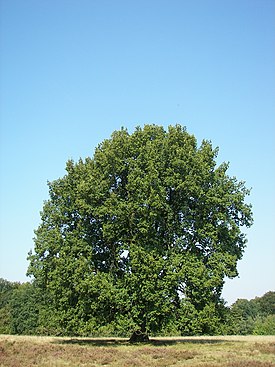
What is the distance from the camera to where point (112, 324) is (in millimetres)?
30859

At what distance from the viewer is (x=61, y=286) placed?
32656mm

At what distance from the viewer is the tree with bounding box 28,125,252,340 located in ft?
101

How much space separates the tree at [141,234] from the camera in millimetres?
30781

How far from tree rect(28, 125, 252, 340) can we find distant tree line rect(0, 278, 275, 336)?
0.74m

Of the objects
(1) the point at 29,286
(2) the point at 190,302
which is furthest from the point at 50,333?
(2) the point at 190,302

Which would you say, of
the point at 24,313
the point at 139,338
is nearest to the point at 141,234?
the point at 139,338

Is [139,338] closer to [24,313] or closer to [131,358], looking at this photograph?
[131,358]

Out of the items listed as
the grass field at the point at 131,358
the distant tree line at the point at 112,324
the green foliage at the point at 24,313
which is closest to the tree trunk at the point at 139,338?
the distant tree line at the point at 112,324

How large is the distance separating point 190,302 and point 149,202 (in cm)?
891

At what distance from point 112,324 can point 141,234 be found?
7.73 metres

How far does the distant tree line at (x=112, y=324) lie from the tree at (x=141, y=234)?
29.3 inches

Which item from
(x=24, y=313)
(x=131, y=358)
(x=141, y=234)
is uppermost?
(x=141, y=234)

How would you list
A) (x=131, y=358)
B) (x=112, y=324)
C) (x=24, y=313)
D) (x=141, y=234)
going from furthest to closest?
(x=24, y=313) < (x=141, y=234) < (x=112, y=324) < (x=131, y=358)

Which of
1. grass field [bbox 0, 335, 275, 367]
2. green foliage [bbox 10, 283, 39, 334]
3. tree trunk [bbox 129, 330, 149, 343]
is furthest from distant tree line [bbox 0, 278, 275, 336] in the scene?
grass field [bbox 0, 335, 275, 367]
